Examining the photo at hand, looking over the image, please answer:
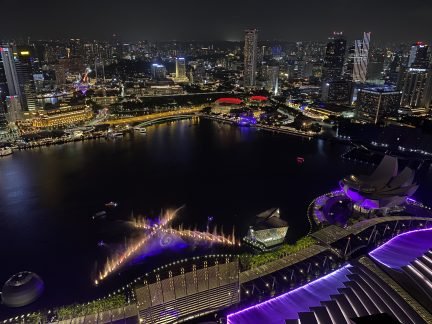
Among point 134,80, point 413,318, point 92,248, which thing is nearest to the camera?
point 413,318

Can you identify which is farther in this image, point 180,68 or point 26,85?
point 180,68

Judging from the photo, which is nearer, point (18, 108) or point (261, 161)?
point (261, 161)

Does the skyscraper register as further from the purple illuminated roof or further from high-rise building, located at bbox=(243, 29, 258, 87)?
the purple illuminated roof

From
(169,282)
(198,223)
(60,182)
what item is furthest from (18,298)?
(60,182)

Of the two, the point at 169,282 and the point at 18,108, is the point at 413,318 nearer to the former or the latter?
the point at 169,282

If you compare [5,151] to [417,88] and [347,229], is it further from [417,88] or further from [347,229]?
[417,88]

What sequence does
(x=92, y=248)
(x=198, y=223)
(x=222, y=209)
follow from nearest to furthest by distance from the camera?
(x=92, y=248)
(x=198, y=223)
(x=222, y=209)

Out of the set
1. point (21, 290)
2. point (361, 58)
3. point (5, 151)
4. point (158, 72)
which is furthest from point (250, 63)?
point (21, 290)
